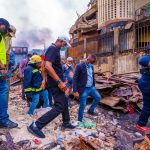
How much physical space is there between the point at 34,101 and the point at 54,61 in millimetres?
1954

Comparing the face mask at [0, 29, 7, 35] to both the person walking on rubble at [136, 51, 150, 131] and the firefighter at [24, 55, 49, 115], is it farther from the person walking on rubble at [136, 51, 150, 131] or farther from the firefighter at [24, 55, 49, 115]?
the person walking on rubble at [136, 51, 150, 131]

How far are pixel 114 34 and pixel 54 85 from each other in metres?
10.3

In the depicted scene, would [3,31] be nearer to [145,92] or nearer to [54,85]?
[54,85]

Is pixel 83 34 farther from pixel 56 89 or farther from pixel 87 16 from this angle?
pixel 56 89

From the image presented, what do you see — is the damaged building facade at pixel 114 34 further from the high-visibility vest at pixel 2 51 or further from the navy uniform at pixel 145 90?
the high-visibility vest at pixel 2 51

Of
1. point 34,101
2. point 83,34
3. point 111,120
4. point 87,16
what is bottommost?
point 111,120

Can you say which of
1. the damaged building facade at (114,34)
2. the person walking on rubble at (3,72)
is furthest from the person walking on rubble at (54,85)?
the damaged building facade at (114,34)

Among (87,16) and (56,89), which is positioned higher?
(87,16)

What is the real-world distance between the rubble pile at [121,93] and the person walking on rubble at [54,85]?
3.31 meters

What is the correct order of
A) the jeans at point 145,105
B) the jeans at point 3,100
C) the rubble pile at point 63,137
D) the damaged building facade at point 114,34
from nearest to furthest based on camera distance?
the rubble pile at point 63,137
the jeans at point 3,100
the jeans at point 145,105
the damaged building facade at point 114,34

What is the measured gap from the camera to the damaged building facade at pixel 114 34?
573 inches

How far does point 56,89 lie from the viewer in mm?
5773

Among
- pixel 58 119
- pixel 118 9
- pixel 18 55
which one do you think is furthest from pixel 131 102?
pixel 18 55

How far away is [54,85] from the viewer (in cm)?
579
